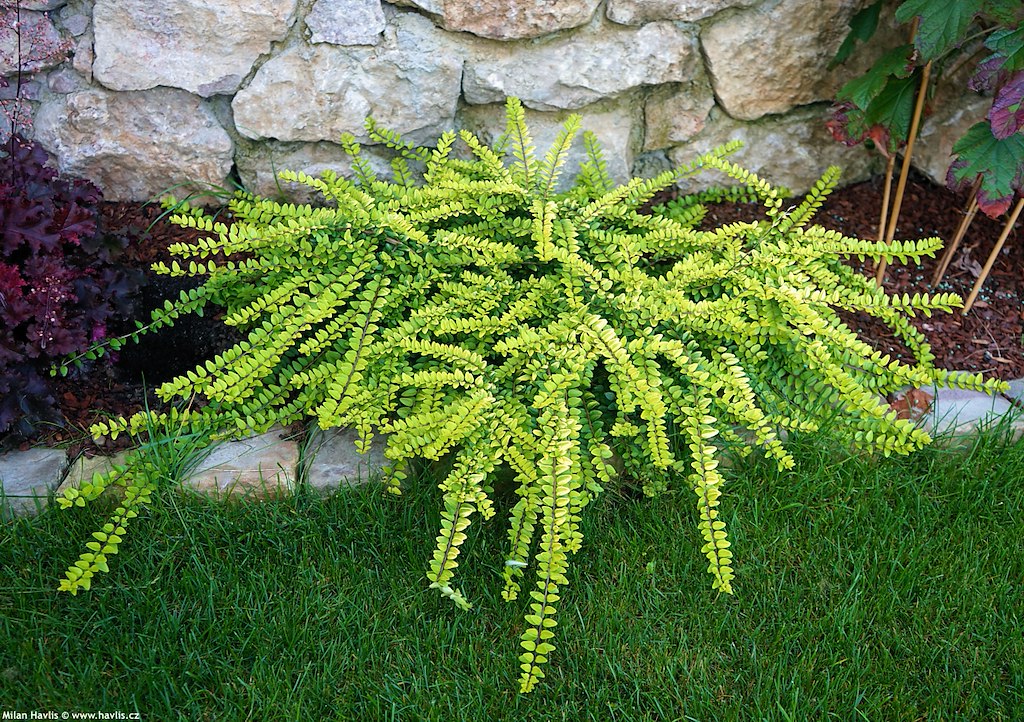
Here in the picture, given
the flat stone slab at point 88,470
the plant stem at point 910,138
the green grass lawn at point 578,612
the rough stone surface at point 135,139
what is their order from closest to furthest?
the green grass lawn at point 578,612, the flat stone slab at point 88,470, the plant stem at point 910,138, the rough stone surface at point 135,139

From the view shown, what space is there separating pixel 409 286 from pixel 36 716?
4.26 ft

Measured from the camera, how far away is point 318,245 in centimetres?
234

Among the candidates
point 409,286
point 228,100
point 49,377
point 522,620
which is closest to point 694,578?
Result: point 522,620

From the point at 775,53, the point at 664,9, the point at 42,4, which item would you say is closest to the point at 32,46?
the point at 42,4

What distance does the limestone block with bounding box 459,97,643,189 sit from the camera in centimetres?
287

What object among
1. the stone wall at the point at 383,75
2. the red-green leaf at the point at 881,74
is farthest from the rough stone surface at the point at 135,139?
the red-green leaf at the point at 881,74

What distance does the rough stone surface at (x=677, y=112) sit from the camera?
2908 mm

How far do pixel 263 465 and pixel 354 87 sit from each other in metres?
1.25

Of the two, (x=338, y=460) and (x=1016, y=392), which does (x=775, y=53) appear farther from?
(x=338, y=460)

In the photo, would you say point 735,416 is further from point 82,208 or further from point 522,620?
point 82,208

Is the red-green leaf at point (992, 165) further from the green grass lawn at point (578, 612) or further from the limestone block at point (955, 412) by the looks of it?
the green grass lawn at point (578, 612)

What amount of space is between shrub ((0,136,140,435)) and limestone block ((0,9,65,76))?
24 centimetres

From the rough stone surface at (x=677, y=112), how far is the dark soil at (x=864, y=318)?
0.33m

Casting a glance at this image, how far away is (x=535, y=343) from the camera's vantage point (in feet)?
6.95
